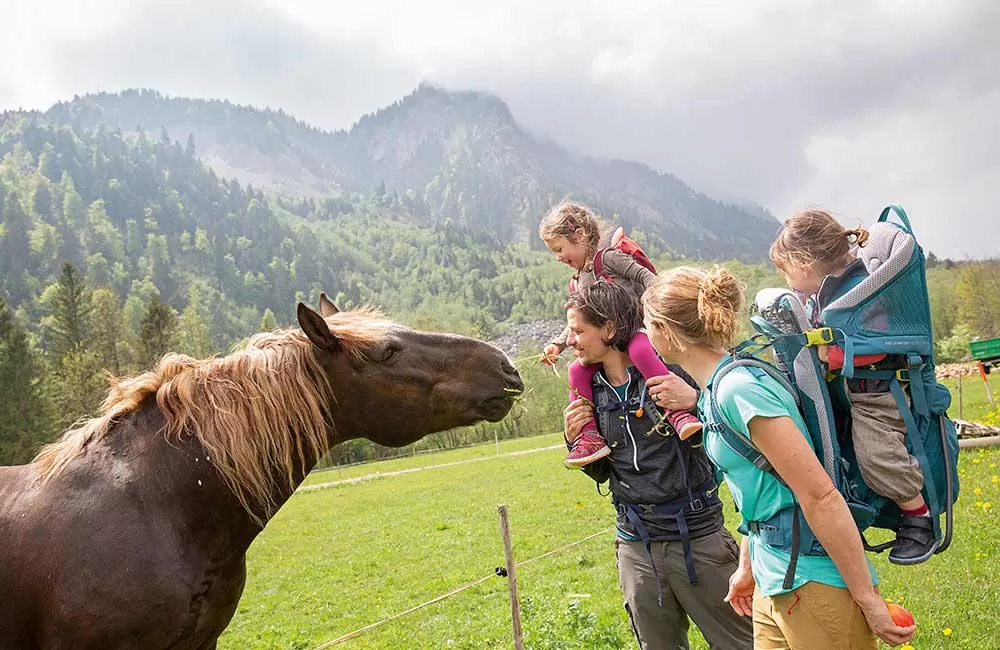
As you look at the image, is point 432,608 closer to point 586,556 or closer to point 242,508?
point 586,556

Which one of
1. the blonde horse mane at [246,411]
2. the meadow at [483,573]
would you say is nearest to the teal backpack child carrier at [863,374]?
the blonde horse mane at [246,411]

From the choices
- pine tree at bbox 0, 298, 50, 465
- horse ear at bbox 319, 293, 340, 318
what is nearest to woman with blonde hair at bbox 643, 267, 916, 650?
horse ear at bbox 319, 293, 340, 318

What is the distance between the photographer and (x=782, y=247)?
258cm

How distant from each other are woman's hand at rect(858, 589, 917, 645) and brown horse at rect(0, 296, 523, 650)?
195 centimetres

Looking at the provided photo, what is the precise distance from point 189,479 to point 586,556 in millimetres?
10140

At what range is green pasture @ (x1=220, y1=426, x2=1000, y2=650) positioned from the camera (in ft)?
23.0

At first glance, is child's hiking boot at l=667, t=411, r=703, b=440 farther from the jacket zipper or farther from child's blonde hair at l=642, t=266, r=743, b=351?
child's blonde hair at l=642, t=266, r=743, b=351

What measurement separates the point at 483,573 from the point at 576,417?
34.9 ft

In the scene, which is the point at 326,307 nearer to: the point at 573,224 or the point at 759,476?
the point at 573,224

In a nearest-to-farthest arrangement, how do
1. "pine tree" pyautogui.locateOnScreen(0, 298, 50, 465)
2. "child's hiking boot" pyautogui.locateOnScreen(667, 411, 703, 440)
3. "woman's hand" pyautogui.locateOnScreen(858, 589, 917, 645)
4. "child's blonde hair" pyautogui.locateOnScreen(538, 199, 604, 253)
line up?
1. "woman's hand" pyautogui.locateOnScreen(858, 589, 917, 645)
2. "child's hiking boot" pyautogui.locateOnScreen(667, 411, 703, 440)
3. "child's blonde hair" pyautogui.locateOnScreen(538, 199, 604, 253)
4. "pine tree" pyautogui.locateOnScreen(0, 298, 50, 465)

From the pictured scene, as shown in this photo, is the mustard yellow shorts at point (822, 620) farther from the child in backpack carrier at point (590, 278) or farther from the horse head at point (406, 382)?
the horse head at point (406, 382)

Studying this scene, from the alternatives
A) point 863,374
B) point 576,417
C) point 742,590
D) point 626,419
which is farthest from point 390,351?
point 863,374

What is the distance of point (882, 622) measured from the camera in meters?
2.04

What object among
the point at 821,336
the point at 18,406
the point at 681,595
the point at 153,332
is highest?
the point at 153,332
